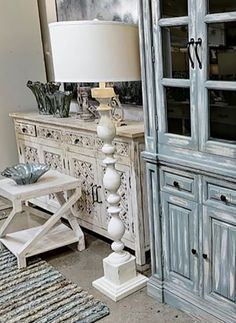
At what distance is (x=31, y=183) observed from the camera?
293 centimetres

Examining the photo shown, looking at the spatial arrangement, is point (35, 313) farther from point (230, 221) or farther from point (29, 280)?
point (230, 221)

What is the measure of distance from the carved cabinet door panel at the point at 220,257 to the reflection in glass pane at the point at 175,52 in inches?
26.5

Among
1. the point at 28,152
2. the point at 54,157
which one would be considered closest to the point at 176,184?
the point at 54,157

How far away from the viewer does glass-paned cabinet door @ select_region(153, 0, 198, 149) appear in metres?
1.91

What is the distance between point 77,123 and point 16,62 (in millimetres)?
1203

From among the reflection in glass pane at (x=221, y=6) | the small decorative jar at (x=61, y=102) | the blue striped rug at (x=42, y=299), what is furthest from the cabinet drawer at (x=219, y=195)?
the small decorative jar at (x=61, y=102)

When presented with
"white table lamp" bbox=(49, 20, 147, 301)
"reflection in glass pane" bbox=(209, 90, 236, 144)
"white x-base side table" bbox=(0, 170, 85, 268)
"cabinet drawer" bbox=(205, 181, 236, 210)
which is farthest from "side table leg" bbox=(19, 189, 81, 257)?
"reflection in glass pane" bbox=(209, 90, 236, 144)

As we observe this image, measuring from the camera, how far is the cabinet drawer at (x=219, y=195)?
1871 mm

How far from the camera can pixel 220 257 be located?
2.00 meters

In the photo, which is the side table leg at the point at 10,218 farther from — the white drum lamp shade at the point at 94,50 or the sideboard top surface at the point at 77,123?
the white drum lamp shade at the point at 94,50

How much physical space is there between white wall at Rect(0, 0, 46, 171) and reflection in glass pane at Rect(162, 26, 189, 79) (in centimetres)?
222

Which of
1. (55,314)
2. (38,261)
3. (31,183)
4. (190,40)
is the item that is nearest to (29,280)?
(38,261)

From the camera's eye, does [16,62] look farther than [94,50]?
Yes

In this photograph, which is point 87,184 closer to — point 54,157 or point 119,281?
point 54,157
